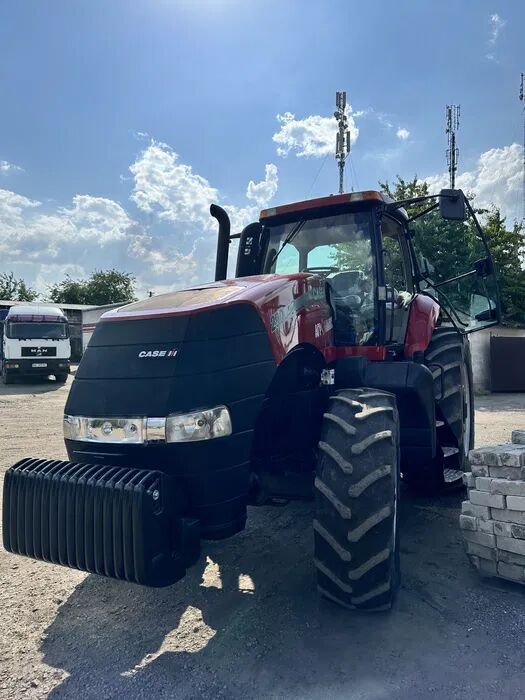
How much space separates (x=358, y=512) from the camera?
269cm

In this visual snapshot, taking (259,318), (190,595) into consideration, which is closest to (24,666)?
(190,595)

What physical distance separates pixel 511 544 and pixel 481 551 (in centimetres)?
22

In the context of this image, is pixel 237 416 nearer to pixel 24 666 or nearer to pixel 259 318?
pixel 259 318

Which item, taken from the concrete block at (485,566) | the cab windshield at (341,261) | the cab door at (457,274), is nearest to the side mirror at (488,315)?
the cab door at (457,274)

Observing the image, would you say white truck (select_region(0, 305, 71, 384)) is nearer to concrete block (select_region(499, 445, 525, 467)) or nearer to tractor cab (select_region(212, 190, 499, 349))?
tractor cab (select_region(212, 190, 499, 349))

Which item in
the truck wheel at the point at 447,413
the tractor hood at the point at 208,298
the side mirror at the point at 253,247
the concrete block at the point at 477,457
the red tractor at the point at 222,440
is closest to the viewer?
the red tractor at the point at 222,440

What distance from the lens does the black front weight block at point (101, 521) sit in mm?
2422

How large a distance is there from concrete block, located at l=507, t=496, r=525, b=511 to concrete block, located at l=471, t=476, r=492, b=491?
142 millimetres

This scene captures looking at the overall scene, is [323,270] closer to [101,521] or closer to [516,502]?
[516,502]

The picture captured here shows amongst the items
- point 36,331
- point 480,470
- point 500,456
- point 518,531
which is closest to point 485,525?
point 518,531

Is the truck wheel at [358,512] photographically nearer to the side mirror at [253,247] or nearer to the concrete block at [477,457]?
the concrete block at [477,457]

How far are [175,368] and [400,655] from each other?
5.94 ft

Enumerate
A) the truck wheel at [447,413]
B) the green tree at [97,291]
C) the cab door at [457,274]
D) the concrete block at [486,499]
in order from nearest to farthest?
the concrete block at [486,499], the truck wheel at [447,413], the cab door at [457,274], the green tree at [97,291]

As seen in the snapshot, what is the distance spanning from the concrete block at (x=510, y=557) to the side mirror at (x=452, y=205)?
221 centimetres
